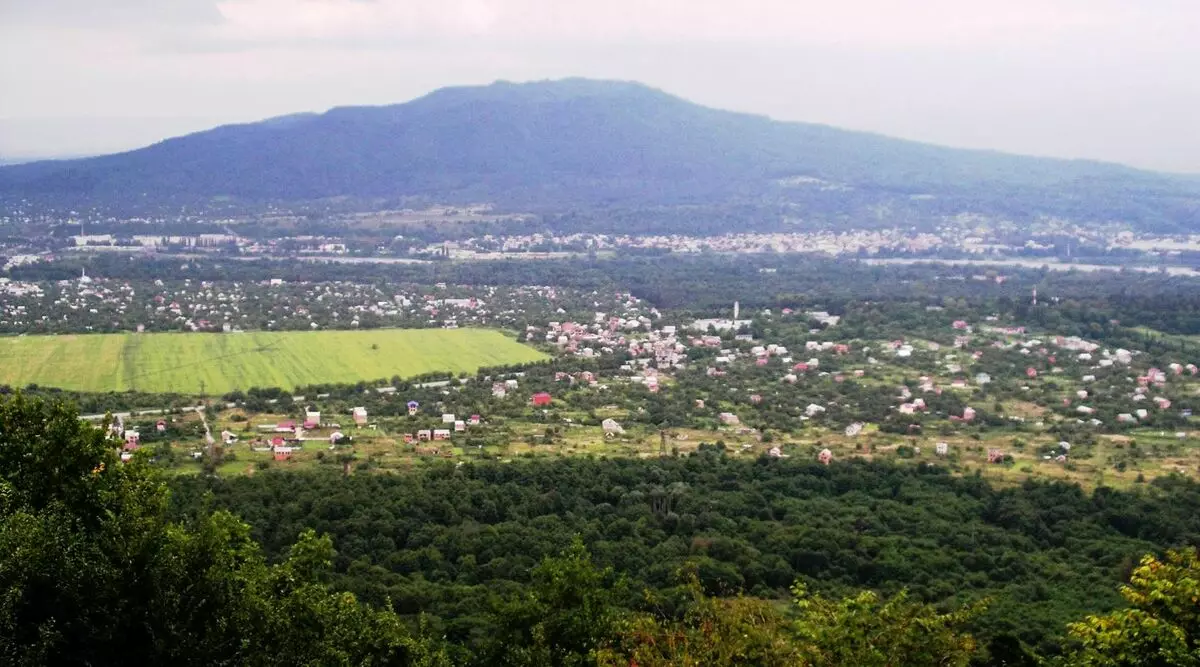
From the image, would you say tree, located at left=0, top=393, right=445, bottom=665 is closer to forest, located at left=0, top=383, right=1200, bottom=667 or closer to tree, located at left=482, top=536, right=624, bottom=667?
forest, located at left=0, top=383, right=1200, bottom=667

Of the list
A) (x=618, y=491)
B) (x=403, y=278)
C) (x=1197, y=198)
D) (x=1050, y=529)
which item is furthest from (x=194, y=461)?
(x=1197, y=198)

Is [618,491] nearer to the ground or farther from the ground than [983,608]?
nearer to the ground

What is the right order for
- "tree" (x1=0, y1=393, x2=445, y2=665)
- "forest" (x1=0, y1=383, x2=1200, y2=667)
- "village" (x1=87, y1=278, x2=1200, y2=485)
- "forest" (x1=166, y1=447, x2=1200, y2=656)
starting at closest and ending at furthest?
"tree" (x1=0, y1=393, x2=445, y2=665)
"forest" (x1=0, y1=383, x2=1200, y2=667)
"forest" (x1=166, y1=447, x2=1200, y2=656)
"village" (x1=87, y1=278, x2=1200, y2=485)

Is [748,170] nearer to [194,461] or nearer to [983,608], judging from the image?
[194,461]

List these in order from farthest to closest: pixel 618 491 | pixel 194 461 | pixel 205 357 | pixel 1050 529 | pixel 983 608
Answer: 1. pixel 205 357
2. pixel 194 461
3. pixel 618 491
4. pixel 1050 529
5. pixel 983 608

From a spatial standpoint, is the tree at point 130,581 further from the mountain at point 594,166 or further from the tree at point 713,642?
the mountain at point 594,166

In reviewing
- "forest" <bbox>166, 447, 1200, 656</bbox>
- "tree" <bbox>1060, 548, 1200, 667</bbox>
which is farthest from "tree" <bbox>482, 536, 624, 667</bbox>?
"tree" <bbox>1060, 548, 1200, 667</bbox>

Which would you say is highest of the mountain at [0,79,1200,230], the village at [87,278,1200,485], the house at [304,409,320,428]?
the mountain at [0,79,1200,230]
